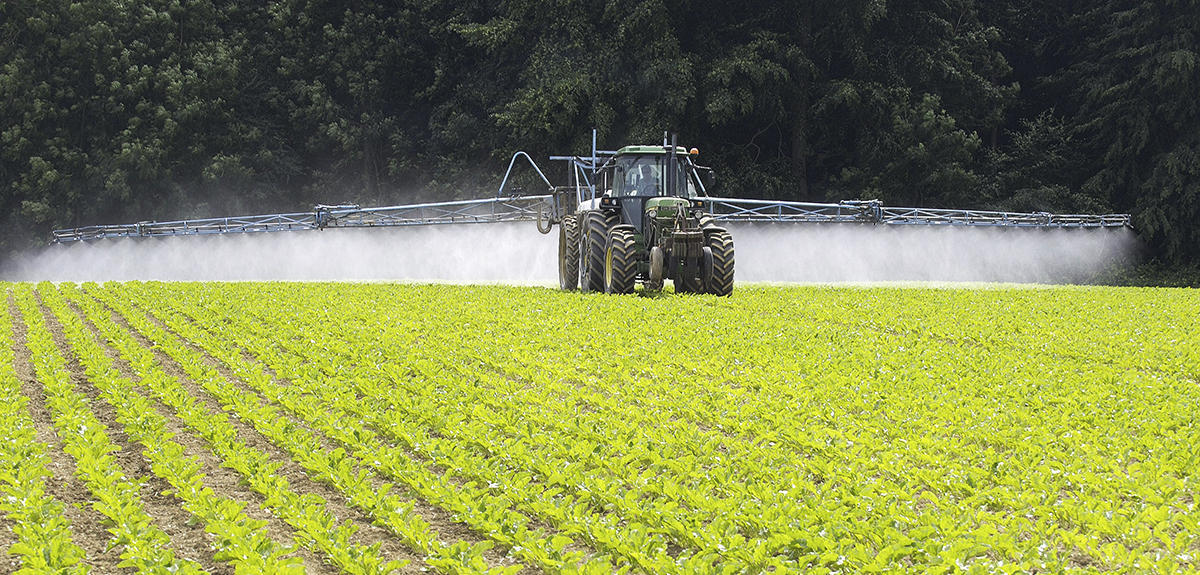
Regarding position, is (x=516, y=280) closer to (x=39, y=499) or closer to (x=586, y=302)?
(x=586, y=302)

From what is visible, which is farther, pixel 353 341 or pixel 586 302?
pixel 586 302

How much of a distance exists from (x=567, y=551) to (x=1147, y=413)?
5.01 m

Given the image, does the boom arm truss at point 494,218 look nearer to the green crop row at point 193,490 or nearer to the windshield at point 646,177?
the windshield at point 646,177

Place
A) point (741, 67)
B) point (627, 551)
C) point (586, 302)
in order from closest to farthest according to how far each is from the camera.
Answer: point (627, 551), point (586, 302), point (741, 67)

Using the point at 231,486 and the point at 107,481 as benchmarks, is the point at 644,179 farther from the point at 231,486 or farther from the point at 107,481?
the point at 107,481

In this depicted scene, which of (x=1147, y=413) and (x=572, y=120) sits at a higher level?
(x=572, y=120)

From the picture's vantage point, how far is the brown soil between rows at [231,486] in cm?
536

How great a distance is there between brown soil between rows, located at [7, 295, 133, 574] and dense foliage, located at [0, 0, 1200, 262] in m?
26.6

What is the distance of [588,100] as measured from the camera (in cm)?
3538

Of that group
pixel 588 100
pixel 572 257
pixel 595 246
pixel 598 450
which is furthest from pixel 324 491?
pixel 588 100

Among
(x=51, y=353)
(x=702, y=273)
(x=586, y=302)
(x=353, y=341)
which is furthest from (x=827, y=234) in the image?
(x=51, y=353)

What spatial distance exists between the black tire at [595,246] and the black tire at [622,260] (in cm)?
38

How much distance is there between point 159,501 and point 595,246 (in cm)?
1318

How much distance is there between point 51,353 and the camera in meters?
11.6
